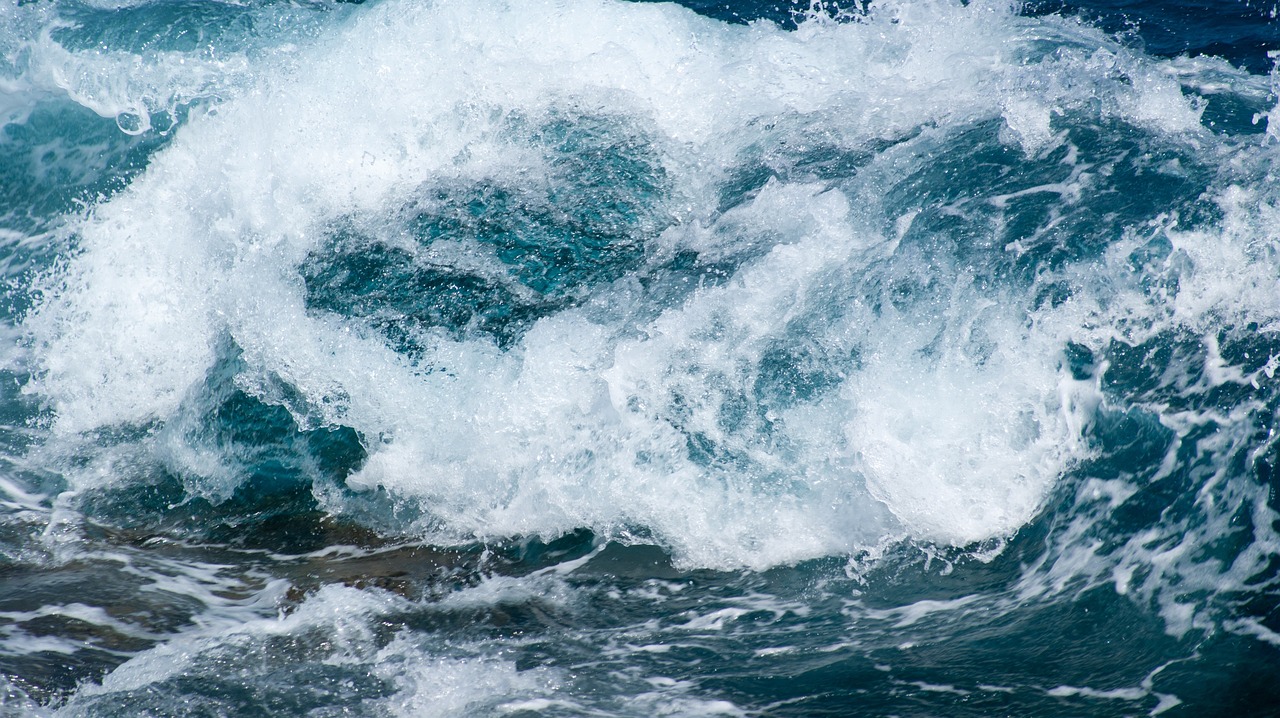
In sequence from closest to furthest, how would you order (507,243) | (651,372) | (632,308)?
(651,372) → (632,308) → (507,243)

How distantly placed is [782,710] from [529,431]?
1.79 meters

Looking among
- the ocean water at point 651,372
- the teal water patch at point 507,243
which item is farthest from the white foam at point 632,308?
the teal water patch at point 507,243

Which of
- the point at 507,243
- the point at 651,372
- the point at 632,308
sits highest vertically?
the point at 507,243

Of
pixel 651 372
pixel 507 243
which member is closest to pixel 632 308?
pixel 651 372

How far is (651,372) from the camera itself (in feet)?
13.6

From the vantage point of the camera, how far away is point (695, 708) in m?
2.98

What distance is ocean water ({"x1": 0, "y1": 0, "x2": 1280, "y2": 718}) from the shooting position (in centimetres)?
319

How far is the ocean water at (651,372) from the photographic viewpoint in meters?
3.19

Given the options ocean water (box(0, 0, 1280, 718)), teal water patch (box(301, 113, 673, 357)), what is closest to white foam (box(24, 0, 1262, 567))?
ocean water (box(0, 0, 1280, 718))

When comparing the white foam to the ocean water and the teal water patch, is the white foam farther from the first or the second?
the teal water patch

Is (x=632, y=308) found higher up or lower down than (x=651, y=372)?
higher up

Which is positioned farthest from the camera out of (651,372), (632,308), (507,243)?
(507,243)

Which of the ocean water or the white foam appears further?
the white foam

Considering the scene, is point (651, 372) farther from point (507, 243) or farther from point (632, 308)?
point (507, 243)
